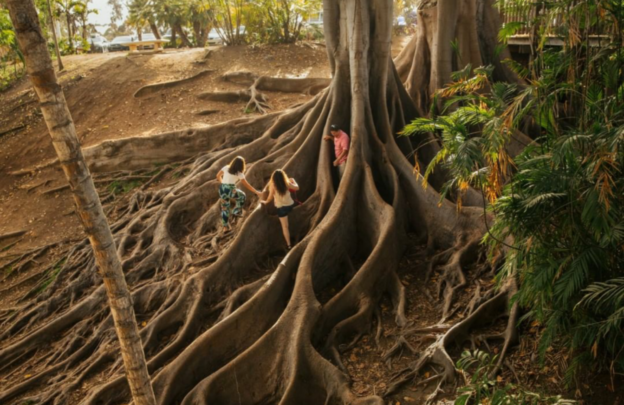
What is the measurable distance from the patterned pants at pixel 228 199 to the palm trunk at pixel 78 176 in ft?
14.0

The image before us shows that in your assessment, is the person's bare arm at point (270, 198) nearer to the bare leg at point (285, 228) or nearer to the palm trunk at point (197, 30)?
the bare leg at point (285, 228)

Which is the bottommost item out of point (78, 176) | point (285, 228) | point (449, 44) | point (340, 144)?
point (285, 228)

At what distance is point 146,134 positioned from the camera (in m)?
14.1

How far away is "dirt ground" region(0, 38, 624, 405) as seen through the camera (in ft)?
19.8

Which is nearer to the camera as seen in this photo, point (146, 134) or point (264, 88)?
point (146, 134)

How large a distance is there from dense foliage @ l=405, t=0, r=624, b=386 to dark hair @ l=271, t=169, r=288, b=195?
11.2 ft

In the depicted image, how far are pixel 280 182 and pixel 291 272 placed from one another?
138 centimetres

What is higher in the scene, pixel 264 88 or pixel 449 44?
pixel 449 44

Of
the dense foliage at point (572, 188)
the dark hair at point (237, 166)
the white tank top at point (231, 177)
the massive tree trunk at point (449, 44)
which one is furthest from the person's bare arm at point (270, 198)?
the dense foliage at point (572, 188)

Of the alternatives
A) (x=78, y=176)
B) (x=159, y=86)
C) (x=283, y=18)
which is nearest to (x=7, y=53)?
(x=159, y=86)

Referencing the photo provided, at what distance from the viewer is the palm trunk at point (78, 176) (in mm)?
4035

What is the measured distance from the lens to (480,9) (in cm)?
1023

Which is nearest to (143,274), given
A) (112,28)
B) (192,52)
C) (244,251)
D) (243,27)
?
(244,251)

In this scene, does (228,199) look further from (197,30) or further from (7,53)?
(197,30)
